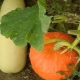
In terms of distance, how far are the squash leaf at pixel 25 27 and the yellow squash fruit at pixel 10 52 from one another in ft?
1.00

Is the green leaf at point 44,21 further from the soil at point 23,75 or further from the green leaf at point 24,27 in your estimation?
the soil at point 23,75

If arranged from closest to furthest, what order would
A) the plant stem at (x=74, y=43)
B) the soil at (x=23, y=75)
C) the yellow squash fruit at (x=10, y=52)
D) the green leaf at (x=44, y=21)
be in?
1. the green leaf at (x=44, y=21)
2. the plant stem at (x=74, y=43)
3. the yellow squash fruit at (x=10, y=52)
4. the soil at (x=23, y=75)

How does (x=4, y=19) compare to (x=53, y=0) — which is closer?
(x=4, y=19)

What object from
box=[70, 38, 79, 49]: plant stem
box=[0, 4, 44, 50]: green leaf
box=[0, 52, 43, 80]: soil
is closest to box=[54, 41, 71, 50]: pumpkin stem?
box=[70, 38, 79, 49]: plant stem

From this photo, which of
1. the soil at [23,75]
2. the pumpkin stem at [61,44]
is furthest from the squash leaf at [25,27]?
the soil at [23,75]

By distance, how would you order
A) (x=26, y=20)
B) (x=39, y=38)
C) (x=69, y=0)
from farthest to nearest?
1. (x=69, y=0)
2. (x=26, y=20)
3. (x=39, y=38)

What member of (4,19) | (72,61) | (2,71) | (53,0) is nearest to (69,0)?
(53,0)

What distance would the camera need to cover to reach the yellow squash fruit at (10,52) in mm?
1935

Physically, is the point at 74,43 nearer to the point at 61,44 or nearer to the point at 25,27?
the point at 61,44

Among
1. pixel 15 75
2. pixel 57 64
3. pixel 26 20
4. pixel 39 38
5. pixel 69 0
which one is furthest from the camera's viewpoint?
pixel 15 75

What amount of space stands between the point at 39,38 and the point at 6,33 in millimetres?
205

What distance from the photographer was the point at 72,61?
1804 millimetres

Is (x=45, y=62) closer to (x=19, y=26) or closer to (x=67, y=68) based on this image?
(x=67, y=68)

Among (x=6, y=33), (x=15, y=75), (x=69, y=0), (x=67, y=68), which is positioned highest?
(x=6, y=33)
